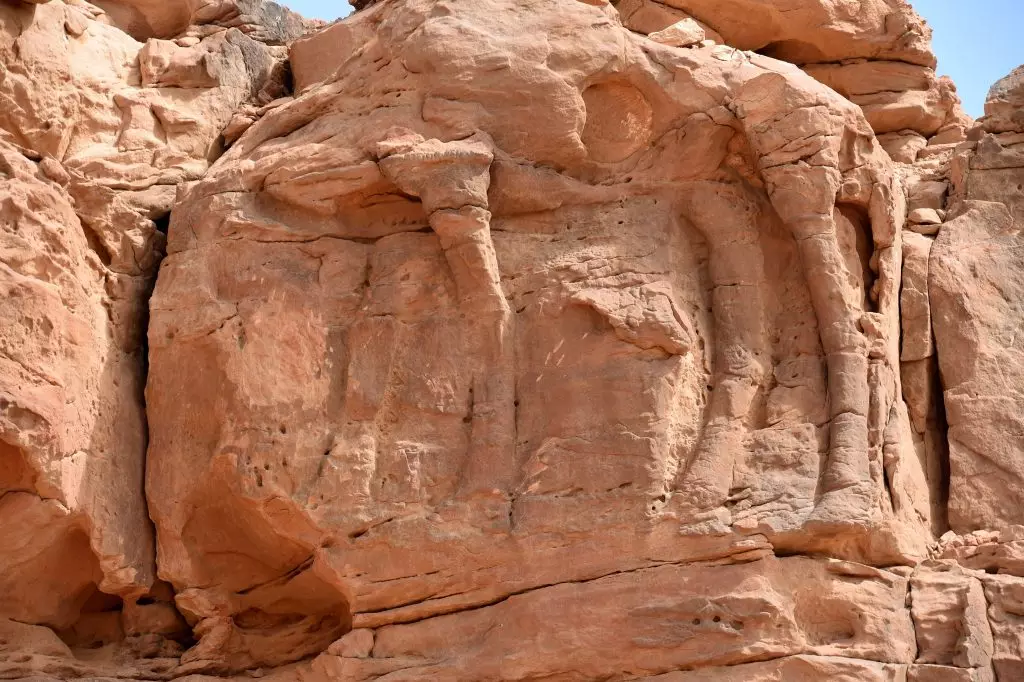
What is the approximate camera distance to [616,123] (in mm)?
7848

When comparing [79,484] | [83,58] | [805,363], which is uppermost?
[83,58]

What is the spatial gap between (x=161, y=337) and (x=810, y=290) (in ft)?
12.1

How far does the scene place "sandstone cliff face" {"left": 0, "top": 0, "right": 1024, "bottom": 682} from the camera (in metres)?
6.80

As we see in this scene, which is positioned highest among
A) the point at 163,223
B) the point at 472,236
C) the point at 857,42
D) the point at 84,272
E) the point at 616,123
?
the point at 857,42

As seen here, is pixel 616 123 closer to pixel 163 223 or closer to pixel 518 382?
pixel 518 382

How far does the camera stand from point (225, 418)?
7.50m

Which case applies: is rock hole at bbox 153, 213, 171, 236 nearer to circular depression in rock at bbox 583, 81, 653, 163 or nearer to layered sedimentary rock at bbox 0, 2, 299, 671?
layered sedimentary rock at bbox 0, 2, 299, 671

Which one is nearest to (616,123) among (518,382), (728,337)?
(728,337)

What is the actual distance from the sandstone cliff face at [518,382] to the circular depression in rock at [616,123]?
0.02 metres

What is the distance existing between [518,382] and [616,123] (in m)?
1.68

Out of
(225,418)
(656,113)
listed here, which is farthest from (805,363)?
(225,418)

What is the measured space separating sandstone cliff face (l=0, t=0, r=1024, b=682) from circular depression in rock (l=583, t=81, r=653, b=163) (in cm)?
2

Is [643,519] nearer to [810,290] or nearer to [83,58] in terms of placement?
[810,290]

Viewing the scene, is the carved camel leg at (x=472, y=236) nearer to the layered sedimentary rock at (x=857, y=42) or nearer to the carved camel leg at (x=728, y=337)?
the carved camel leg at (x=728, y=337)
